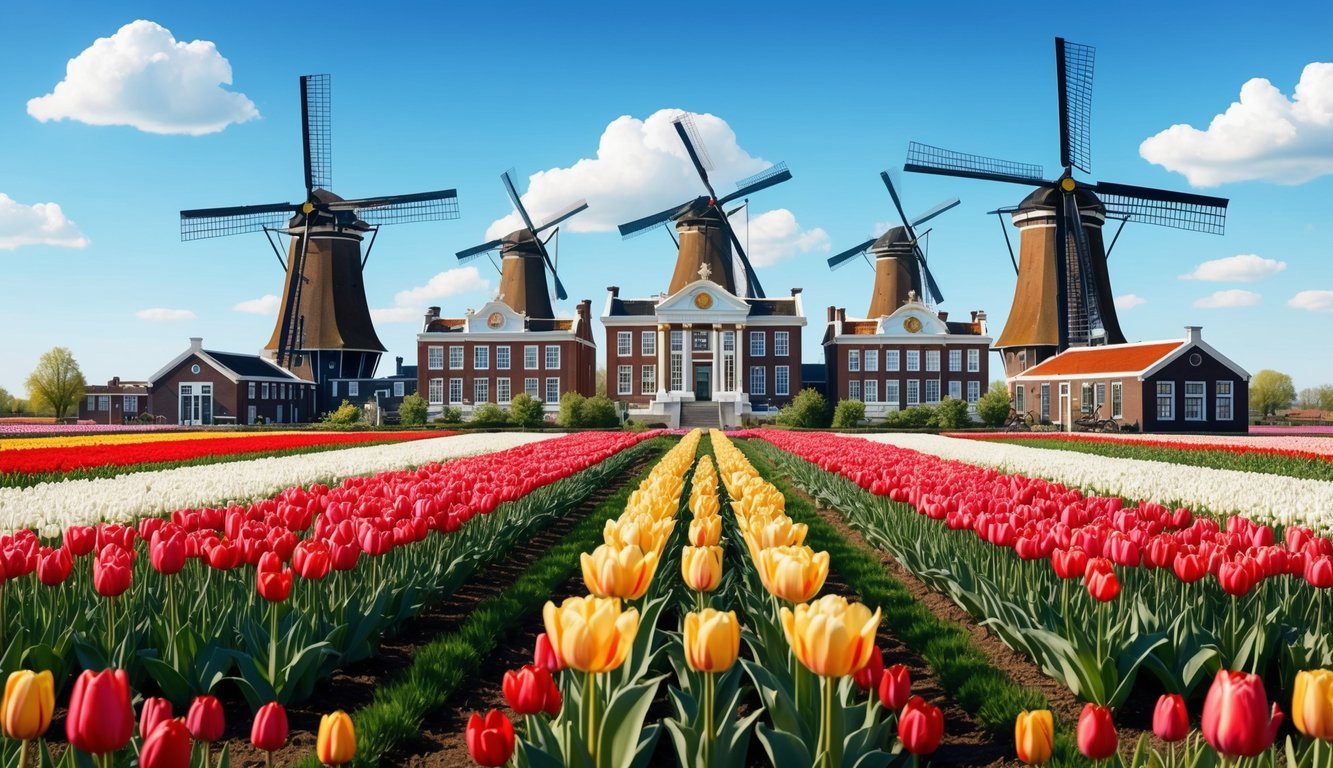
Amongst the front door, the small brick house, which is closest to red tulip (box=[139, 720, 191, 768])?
the small brick house

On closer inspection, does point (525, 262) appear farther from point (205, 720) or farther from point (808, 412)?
point (205, 720)

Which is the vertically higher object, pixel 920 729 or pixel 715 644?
pixel 715 644

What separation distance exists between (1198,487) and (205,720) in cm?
1059

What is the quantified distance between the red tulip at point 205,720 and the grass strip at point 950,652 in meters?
3.02

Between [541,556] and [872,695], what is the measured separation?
667 cm

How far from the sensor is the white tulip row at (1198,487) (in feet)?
27.2

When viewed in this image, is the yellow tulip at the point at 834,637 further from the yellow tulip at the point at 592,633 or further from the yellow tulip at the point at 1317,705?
the yellow tulip at the point at 1317,705

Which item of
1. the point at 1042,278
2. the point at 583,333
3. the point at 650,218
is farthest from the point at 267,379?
the point at 1042,278

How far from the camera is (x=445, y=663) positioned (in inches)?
216

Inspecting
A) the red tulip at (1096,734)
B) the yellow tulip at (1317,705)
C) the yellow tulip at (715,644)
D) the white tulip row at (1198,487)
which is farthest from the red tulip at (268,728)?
the white tulip row at (1198,487)

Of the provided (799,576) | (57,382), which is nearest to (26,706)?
(799,576)

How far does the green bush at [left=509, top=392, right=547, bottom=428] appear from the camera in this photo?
1742 inches

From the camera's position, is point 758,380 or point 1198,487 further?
point 758,380

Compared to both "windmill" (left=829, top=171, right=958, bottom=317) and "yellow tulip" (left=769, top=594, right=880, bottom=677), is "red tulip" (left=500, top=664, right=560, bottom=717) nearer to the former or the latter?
"yellow tulip" (left=769, top=594, right=880, bottom=677)
